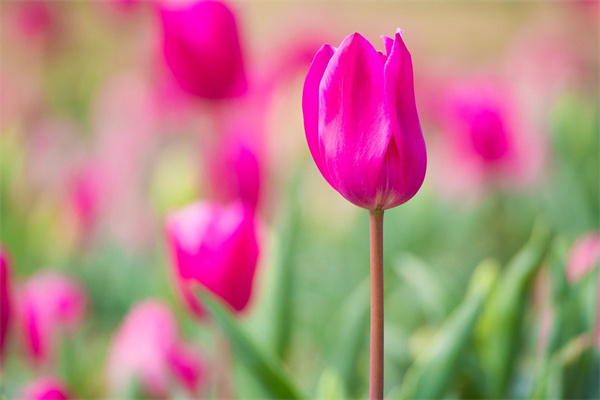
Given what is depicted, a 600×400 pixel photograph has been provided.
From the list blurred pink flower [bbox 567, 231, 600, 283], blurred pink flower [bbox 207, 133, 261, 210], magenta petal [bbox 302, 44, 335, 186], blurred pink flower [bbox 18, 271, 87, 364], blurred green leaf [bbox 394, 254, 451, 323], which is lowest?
blurred pink flower [bbox 18, 271, 87, 364]

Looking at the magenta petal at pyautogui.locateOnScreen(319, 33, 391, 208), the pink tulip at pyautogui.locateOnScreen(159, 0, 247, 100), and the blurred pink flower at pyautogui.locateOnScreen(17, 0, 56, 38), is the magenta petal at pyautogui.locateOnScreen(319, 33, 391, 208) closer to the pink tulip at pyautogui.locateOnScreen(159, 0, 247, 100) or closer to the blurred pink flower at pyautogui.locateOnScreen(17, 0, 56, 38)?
the pink tulip at pyautogui.locateOnScreen(159, 0, 247, 100)

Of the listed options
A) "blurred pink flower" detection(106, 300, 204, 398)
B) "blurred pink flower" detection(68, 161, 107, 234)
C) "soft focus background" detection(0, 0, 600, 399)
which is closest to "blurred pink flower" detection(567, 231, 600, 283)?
"soft focus background" detection(0, 0, 600, 399)

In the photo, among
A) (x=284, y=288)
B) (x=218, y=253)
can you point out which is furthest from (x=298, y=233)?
(x=218, y=253)

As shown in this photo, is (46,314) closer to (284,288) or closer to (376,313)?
(284,288)

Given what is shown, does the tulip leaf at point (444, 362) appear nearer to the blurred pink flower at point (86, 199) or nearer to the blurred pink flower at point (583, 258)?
the blurred pink flower at point (583, 258)

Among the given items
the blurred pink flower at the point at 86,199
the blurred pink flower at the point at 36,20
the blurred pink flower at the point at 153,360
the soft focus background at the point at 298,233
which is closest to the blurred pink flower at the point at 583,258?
the soft focus background at the point at 298,233

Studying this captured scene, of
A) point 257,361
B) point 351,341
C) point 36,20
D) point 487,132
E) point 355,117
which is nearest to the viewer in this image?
point 355,117

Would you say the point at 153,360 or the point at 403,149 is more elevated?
the point at 403,149
